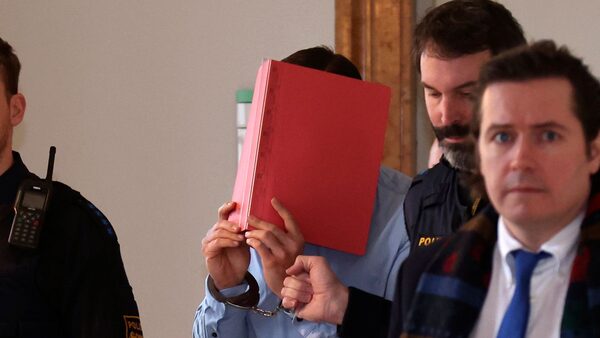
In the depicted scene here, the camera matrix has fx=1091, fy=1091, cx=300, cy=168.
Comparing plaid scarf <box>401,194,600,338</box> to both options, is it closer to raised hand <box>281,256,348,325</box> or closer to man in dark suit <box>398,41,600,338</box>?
man in dark suit <box>398,41,600,338</box>

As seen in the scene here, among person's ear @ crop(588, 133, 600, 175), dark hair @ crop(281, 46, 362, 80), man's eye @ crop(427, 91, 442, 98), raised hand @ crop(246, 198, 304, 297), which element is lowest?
raised hand @ crop(246, 198, 304, 297)

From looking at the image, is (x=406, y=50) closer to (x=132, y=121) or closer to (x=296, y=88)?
(x=132, y=121)

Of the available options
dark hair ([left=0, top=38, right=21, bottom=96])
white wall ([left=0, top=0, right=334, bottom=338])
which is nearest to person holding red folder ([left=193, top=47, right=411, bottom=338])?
dark hair ([left=0, top=38, right=21, bottom=96])

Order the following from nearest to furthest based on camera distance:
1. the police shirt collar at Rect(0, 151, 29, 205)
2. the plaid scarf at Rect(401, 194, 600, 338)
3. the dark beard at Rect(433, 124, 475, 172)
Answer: the plaid scarf at Rect(401, 194, 600, 338) → the dark beard at Rect(433, 124, 475, 172) → the police shirt collar at Rect(0, 151, 29, 205)

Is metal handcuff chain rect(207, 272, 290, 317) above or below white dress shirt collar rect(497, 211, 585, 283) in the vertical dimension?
below

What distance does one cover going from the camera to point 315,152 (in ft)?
6.55

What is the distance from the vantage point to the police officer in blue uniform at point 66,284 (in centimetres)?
223

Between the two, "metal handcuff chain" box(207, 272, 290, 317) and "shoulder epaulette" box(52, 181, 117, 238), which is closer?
"metal handcuff chain" box(207, 272, 290, 317)

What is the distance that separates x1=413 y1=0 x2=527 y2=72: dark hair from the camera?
6.21 feet

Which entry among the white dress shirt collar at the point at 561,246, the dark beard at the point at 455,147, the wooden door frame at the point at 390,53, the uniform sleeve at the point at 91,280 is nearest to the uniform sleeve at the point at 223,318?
the uniform sleeve at the point at 91,280

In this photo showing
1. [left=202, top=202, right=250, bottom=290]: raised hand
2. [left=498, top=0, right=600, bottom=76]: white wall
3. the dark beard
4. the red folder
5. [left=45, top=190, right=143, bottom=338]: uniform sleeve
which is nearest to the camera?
the dark beard

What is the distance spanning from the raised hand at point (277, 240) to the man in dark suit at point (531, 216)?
1.52ft

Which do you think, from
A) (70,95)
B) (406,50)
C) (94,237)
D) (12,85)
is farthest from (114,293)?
(70,95)

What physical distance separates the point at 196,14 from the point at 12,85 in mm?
1330
